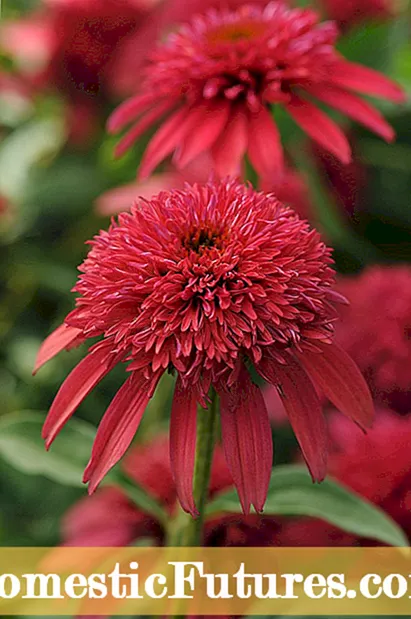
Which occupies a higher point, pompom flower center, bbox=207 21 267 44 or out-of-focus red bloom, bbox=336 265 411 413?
pompom flower center, bbox=207 21 267 44

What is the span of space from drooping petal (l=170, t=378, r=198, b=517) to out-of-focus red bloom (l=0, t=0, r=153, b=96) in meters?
0.62

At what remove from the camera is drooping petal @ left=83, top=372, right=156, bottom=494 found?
356mm

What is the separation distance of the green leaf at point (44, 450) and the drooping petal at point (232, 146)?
0.17 meters

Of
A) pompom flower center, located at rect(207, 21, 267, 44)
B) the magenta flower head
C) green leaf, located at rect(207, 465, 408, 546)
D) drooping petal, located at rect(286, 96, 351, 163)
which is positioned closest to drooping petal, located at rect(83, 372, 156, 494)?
the magenta flower head

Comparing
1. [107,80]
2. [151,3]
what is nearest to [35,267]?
[107,80]

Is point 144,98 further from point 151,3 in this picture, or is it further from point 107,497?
point 151,3

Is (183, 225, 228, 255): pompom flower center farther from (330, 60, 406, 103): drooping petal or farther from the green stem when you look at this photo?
(330, 60, 406, 103): drooping petal

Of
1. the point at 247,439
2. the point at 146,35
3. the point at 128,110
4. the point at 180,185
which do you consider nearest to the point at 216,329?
the point at 247,439

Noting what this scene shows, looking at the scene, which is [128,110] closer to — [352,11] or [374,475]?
[374,475]

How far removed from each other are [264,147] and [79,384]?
0.21 meters

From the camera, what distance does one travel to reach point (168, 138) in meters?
0.54

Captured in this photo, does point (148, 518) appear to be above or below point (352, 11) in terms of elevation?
below

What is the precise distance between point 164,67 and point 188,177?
19 centimetres

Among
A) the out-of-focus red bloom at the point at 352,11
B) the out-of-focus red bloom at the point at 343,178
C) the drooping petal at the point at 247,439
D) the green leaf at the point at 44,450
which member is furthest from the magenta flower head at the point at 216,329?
the out-of-focus red bloom at the point at 352,11
